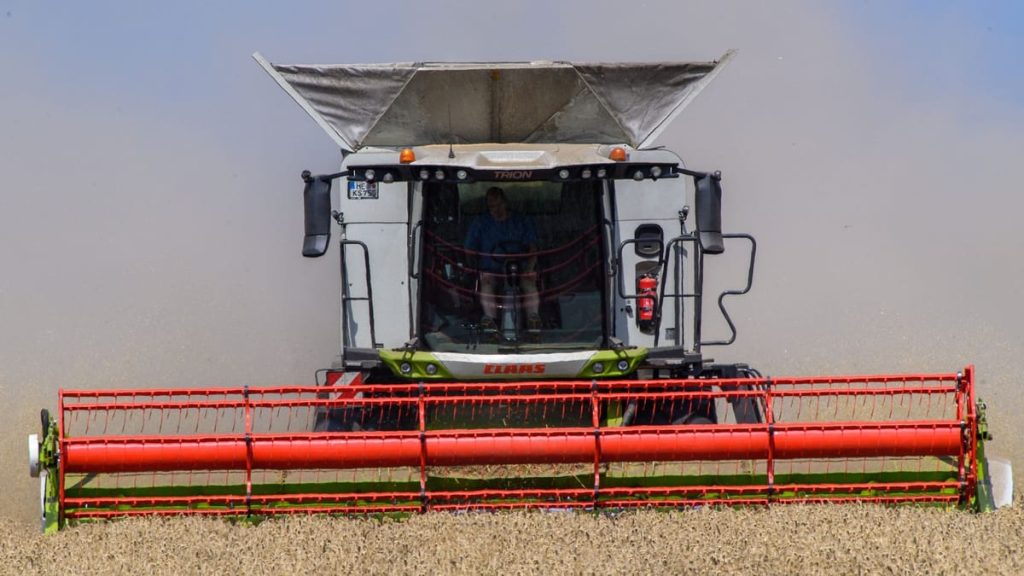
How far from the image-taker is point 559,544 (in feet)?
22.9

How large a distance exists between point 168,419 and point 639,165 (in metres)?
4.81

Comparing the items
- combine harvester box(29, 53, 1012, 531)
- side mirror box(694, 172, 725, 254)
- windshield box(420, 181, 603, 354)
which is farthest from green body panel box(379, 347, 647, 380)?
side mirror box(694, 172, 725, 254)

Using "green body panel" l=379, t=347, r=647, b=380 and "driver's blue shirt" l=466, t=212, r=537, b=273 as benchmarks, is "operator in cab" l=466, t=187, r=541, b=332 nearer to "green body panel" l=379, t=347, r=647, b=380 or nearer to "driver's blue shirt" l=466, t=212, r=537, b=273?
"driver's blue shirt" l=466, t=212, r=537, b=273

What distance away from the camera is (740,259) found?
14.0m

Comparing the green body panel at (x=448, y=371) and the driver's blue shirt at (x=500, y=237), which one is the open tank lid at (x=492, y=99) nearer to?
the driver's blue shirt at (x=500, y=237)

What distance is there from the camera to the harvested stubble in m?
6.58

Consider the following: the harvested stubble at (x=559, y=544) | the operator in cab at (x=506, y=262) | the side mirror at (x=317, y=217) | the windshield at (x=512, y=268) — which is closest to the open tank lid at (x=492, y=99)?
the windshield at (x=512, y=268)

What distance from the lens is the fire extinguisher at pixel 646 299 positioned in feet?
30.3

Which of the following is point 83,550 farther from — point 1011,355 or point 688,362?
point 1011,355

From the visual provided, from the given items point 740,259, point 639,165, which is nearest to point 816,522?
point 639,165

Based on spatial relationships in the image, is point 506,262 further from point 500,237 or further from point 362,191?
point 362,191

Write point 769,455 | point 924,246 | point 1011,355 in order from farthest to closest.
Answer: point 924,246 < point 1011,355 < point 769,455

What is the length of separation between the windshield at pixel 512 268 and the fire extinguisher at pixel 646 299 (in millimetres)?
508

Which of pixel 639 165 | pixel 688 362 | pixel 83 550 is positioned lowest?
pixel 83 550
